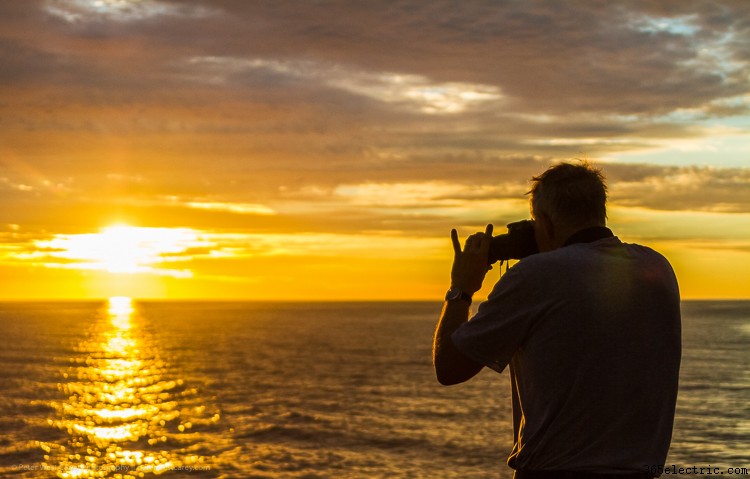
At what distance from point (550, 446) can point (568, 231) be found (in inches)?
29.3

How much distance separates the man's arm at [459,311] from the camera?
2764mm

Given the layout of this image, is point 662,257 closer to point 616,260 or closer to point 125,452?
point 616,260

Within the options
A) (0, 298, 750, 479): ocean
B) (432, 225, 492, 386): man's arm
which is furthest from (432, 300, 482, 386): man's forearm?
(0, 298, 750, 479): ocean

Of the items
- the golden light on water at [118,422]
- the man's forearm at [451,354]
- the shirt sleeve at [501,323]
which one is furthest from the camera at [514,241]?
the golden light on water at [118,422]

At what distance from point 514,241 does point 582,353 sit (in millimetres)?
584

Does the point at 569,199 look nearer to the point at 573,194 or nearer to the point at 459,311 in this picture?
the point at 573,194

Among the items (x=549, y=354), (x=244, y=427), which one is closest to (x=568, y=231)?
(x=549, y=354)

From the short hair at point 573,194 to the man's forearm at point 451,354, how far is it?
Result: 472 millimetres

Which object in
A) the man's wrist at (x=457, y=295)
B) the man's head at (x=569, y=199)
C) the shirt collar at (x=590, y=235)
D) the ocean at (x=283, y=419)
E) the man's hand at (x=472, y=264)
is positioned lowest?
the ocean at (x=283, y=419)

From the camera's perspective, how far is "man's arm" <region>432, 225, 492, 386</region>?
9.07ft

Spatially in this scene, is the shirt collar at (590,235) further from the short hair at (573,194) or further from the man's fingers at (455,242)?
the man's fingers at (455,242)

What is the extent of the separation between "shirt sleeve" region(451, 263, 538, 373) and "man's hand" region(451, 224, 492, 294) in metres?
0.29

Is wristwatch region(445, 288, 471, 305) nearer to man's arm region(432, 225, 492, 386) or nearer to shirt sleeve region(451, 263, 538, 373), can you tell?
man's arm region(432, 225, 492, 386)

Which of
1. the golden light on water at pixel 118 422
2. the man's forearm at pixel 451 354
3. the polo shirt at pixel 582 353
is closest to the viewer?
the polo shirt at pixel 582 353
